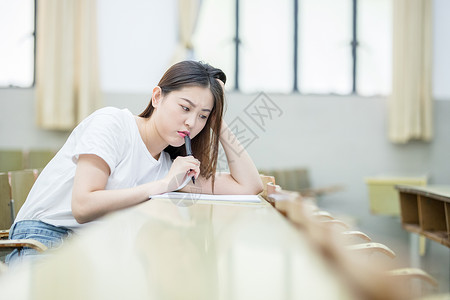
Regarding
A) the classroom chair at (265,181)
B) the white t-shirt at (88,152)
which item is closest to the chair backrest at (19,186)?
the white t-shirt at (88,152)

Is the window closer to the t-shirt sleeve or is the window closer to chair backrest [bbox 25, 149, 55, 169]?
chair backrest [bbox 25, 149, 55, 169]

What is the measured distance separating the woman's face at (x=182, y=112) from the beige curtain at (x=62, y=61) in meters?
3.43

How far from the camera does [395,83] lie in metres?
5.38

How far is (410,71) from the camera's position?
17.6 feet

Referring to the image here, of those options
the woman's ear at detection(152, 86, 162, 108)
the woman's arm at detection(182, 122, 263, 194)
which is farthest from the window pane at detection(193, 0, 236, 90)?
the woman's ear at detection(152, 86, 162, 108)

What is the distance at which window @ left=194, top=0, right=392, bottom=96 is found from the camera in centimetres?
544

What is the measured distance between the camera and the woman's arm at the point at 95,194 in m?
1.37

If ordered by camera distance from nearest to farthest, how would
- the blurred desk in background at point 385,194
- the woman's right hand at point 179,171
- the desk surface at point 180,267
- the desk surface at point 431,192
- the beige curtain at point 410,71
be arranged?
1. the desk surface at point 180,267
2. the woman's right hand at point 179,171
3. the desk surface at point 431,192
4. the blurred desk in background at point 385,194
5. the beige curtain at point 410,71

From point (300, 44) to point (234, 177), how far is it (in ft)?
12.9

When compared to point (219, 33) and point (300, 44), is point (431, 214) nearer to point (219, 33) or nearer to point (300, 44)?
point (300, 44)

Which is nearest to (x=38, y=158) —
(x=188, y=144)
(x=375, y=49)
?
(x=188, y=144)

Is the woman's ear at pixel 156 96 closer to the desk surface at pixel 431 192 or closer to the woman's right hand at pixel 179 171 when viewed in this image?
the woman's right hand at pixel 179 171

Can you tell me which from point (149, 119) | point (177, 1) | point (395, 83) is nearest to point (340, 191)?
point (395, 83)

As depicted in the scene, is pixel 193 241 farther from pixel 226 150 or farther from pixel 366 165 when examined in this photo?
pixel 366 165
